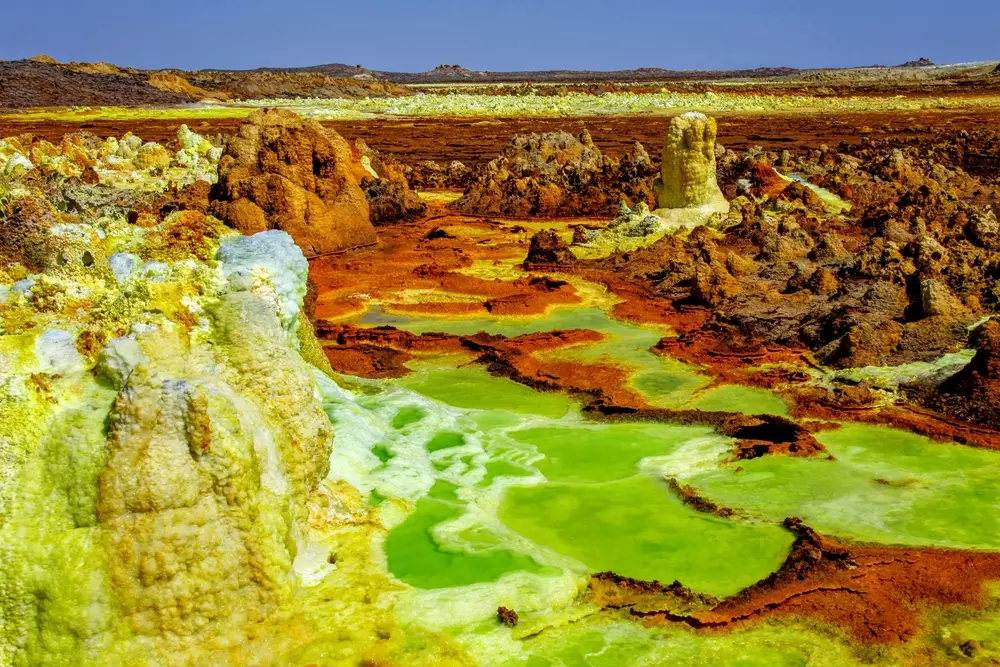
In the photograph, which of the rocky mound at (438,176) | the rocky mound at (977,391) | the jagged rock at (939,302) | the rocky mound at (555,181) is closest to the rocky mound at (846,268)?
the jagged rock at (939,302)

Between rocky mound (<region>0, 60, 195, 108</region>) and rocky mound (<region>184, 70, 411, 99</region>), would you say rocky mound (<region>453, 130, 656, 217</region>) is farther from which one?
rocky mound (<region>184, 70, 411, 99</region>)

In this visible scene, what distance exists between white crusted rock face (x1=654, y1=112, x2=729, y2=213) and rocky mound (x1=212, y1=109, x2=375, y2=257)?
4.65 meters

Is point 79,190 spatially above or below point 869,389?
above

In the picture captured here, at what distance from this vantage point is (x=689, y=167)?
47.4ft

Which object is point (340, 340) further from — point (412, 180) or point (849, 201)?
point (412, 180)

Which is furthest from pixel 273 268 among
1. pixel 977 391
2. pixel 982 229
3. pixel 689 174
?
pixel 689 174

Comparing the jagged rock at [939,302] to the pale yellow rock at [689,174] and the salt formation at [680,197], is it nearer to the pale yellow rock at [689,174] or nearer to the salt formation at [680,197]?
the salt formation at [680,197]

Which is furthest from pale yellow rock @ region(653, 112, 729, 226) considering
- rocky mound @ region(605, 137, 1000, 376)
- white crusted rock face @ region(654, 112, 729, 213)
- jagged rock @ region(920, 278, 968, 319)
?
jagged rock @ region(920, 278, 968, 319)

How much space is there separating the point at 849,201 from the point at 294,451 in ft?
44.9

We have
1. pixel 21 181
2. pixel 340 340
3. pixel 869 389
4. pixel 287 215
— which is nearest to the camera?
pixel 869 389

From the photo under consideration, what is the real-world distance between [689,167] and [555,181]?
15.8 ft

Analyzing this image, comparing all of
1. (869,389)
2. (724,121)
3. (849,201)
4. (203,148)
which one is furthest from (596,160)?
(724,121)

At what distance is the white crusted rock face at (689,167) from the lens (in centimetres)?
1396

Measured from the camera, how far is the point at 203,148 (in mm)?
17438
